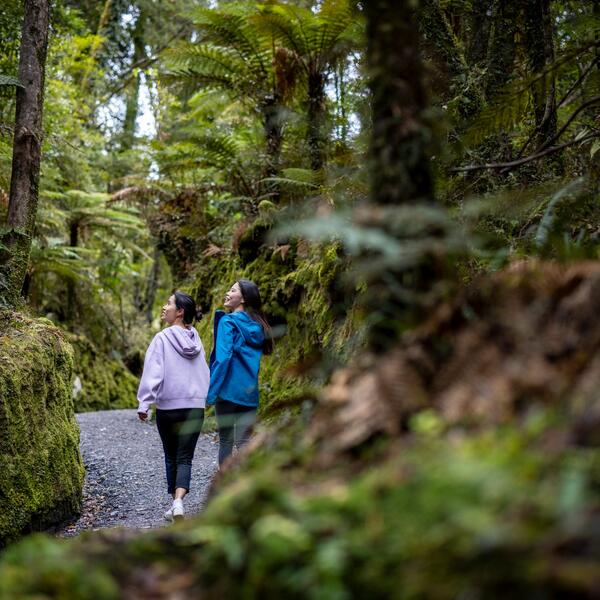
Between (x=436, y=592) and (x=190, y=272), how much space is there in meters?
11.3

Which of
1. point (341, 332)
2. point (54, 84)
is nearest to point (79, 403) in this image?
point (54, 84)

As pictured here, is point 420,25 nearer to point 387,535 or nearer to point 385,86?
point 385,86

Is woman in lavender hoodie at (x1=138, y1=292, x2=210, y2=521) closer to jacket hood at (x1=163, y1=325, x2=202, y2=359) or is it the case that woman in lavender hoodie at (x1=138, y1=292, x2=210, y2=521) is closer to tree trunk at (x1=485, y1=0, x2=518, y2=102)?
jacket hood at (x1=163, y1=325, x2=202, y2=359)

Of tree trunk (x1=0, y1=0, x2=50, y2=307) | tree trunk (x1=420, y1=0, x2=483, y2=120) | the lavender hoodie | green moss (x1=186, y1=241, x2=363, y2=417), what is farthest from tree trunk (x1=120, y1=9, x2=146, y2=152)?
the lavender hoodie

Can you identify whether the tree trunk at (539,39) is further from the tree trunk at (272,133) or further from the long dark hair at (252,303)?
the tree trunk at (272,133)

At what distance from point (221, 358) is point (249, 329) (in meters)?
0.33

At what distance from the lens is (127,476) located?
6840 mm

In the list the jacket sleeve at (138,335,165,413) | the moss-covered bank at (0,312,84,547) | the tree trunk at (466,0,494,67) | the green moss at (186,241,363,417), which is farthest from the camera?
the green moss at (186,241,363,417)

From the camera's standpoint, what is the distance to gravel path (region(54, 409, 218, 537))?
5328 mm

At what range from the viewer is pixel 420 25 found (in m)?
5.62

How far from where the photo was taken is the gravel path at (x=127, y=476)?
5.33 metres

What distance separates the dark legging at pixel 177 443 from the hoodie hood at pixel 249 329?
2.34 feet

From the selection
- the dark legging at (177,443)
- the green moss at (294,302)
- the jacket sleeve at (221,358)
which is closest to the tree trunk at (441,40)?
the green moss at (294,302)

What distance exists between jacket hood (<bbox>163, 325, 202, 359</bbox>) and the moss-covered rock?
8.03 meters
